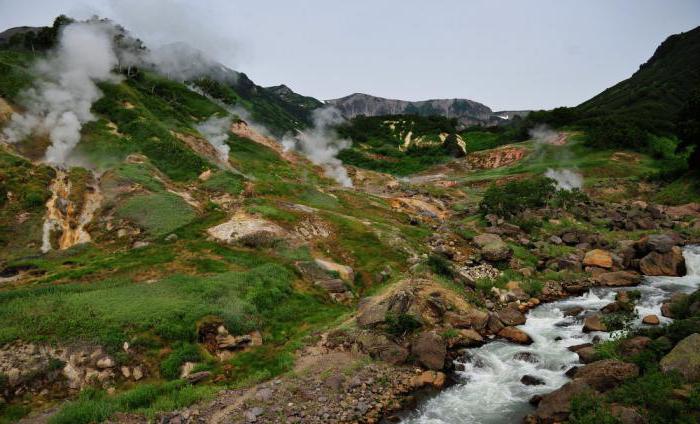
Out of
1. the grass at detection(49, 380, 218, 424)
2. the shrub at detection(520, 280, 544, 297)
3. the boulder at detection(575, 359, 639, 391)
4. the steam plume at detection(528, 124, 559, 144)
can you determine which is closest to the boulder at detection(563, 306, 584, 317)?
the shrub at detection(520, 280, 544, 297)

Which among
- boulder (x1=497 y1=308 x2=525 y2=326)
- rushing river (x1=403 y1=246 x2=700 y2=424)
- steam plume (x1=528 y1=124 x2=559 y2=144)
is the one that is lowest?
rushing river (x1=403 y1=246 x2=700 y2=424)

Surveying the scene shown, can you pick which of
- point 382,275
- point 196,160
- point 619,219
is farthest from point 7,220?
point 619,219

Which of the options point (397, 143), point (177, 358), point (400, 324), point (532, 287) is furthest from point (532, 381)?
point (397, 143)

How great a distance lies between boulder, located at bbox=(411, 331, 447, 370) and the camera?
21.1m

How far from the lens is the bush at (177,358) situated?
19375 mm

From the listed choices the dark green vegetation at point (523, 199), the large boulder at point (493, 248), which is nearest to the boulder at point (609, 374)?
the large boulder at point (493, 248)

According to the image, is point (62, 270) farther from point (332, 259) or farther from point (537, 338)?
point (537, 338)

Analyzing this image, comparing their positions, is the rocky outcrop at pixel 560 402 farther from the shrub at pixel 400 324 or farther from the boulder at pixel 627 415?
the shrub at pixel 400 324

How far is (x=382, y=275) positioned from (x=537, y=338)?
12.6 m

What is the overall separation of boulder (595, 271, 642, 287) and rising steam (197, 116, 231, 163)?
61982 mm

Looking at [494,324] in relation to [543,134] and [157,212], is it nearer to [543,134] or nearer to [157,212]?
[157,212]

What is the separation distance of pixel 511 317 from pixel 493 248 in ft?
46.4

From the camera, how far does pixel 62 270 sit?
29391 millimetres

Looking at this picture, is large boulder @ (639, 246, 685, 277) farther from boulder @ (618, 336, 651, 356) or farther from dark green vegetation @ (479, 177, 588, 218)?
dark green vegetation @ (479, 177, 588, 218)
